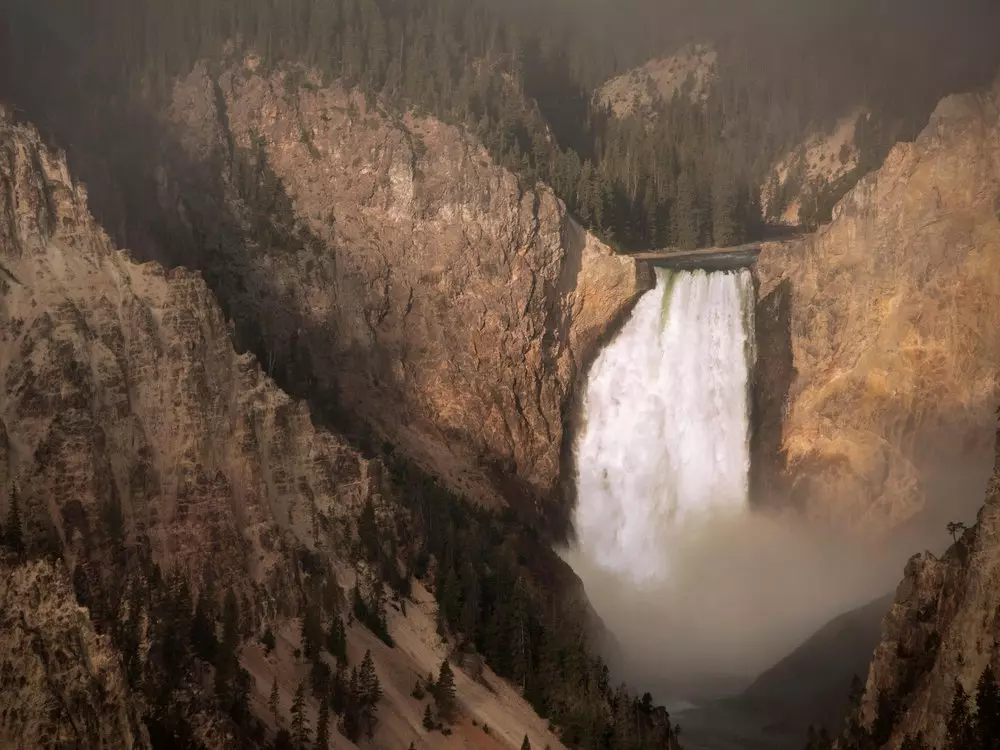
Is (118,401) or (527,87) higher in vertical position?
(527,87)

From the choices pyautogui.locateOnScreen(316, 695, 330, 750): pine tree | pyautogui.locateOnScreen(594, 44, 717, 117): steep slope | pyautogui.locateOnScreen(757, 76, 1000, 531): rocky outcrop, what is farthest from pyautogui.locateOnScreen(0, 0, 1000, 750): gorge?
pyautogui.locateOnScreen(594, 44, 717, 117): steep slope

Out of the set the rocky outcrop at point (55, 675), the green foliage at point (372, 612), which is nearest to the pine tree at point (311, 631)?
the green foliage at point (372, 612)

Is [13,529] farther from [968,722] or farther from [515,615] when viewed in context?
[968,722]

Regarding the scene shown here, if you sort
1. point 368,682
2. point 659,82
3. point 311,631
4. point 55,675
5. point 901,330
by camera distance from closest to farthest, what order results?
point 55,675 < point 368,682 < point 311,631 < point 901,330 < point 659,82

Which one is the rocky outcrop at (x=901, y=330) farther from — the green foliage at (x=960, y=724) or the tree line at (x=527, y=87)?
the green foliage at (x=960, y=724)

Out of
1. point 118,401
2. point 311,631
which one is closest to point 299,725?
point 311,631
